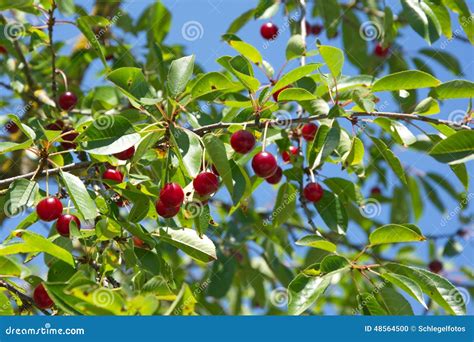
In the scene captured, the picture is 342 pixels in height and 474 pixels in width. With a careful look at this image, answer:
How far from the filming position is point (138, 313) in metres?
1.65

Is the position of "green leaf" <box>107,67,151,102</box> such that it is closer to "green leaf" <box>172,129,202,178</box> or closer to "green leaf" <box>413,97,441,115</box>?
"green leaf" <box>172,129,202,178</box>

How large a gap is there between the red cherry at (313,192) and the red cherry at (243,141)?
21.6 inches

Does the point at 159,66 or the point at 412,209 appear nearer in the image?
the point at 159,66

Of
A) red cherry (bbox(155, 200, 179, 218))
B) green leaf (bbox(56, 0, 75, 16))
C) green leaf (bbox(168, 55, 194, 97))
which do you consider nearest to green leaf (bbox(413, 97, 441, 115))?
green leaf (bbox(168, 55, 194, 97))

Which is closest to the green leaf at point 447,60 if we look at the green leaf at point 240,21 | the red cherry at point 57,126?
the green leaf at point 240,21

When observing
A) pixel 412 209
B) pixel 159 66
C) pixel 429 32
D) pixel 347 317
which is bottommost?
pixel 412 209

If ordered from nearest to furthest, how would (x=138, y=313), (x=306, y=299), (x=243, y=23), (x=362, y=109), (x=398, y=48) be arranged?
(x=138, y=313)
(x=306, y=299)
(x=362, y=109)
(x=243, y=23)
(x=398, y=48)

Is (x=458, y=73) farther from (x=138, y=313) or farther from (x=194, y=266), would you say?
(x=138, y=313)

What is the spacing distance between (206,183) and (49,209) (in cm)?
52

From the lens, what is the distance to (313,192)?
Result: 280 cm

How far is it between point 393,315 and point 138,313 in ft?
3.07

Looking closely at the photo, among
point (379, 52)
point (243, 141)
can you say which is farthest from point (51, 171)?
point (379, 52)

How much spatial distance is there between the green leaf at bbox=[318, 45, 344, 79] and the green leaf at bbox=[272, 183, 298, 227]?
694 mm

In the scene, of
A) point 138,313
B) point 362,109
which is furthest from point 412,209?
point 138,313
